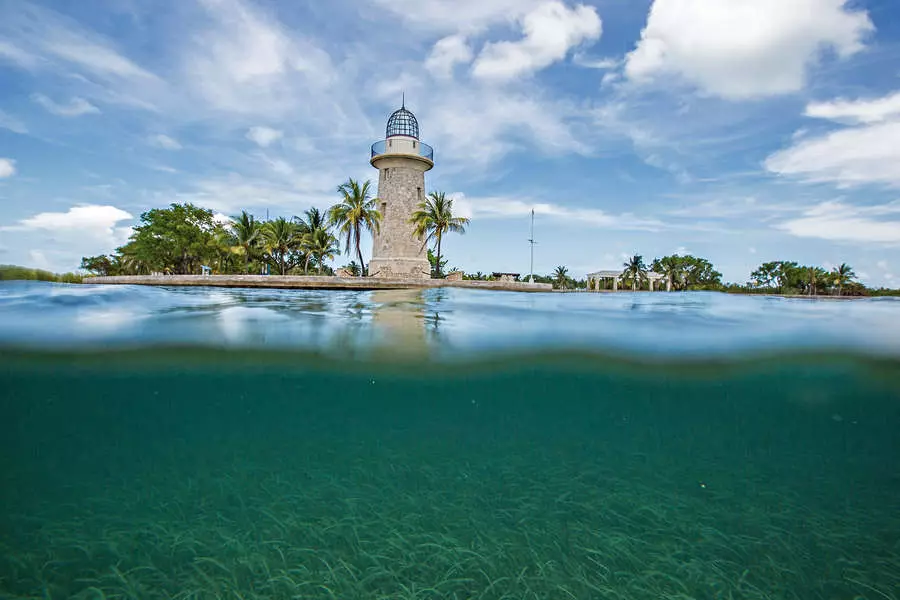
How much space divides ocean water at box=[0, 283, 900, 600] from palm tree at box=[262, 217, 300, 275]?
33009mm

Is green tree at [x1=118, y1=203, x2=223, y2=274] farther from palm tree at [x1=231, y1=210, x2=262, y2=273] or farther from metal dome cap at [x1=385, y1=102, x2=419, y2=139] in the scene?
metal dome cap at [x1=385, y1=102, x2=419, y2=139]

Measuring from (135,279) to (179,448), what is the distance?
28.5m

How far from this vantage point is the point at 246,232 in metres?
48.8

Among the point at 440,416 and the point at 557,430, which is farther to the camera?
the point at 440,416

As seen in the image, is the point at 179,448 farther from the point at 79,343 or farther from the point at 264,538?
the point at 264,538

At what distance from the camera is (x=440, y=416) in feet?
46.9

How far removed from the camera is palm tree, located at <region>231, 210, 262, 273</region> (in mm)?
48344

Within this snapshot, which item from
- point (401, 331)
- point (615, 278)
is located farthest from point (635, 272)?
point (401, 331)

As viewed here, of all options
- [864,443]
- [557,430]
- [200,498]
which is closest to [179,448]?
[200,498]

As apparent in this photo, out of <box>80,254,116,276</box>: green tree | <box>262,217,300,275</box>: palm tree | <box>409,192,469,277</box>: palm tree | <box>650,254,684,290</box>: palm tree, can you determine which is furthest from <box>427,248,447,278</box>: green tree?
<box>80,254,116,276</box>: green tree

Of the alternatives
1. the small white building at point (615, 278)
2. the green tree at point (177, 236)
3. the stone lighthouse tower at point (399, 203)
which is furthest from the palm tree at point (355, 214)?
the small white building at point (615, 278)

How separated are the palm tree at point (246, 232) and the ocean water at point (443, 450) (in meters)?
34.5

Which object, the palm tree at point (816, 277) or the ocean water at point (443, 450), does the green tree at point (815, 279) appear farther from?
the ocean water at point (443, 450)

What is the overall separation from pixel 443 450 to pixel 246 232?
46.2m
